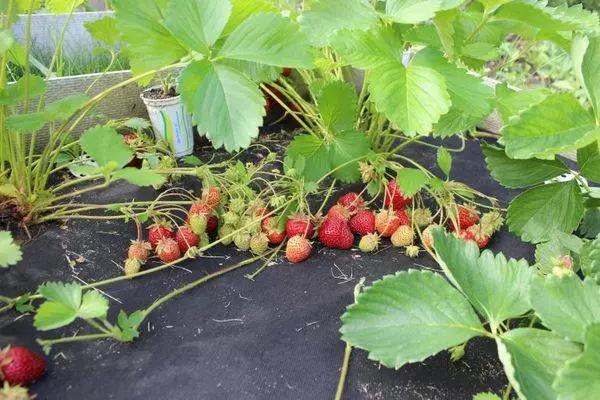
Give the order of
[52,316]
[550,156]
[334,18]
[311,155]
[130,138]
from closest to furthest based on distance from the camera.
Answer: [52,316] → [550,156] → [334,18] → [311,155] → [130,138]

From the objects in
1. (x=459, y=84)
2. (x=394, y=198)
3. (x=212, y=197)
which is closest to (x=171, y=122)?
(x=212, y=197)

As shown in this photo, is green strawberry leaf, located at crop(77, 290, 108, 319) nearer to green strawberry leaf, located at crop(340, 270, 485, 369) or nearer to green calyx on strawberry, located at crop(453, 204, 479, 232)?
green strawberry leaf, located at crop(340, 270, 485, 369)

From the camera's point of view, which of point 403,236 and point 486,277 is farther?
point 403,236

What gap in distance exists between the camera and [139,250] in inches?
31.9

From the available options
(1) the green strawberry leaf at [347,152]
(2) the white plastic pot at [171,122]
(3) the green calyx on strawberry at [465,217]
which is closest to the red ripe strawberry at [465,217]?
(3) the green calyx on strawberry at [465,217]

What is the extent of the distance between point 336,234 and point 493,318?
1.16 ft

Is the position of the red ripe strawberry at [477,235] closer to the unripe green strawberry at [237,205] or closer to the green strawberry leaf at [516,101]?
the green strawberry leaf at [516,101]

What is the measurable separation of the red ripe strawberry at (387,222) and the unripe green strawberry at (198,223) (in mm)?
325

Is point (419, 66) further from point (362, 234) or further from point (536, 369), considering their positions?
point (536, 369)

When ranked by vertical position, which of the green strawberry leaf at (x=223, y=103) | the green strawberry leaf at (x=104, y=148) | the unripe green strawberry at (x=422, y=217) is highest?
the green strawberry leaf at (x=223, y=103)

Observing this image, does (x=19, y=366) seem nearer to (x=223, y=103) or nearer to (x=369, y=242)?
(x=223, y=103)

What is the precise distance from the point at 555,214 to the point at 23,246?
3.09ft

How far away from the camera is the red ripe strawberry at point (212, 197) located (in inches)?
34.6

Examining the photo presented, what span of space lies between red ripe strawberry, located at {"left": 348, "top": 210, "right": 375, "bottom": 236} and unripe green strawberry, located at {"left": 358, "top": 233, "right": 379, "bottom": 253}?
0.03 metres
